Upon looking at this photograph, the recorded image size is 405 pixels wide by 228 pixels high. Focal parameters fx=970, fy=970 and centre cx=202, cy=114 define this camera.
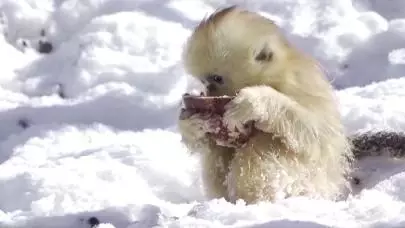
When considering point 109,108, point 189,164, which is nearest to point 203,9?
point 109,108

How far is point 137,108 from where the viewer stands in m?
3.46

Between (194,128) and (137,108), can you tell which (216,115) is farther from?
(137,108)

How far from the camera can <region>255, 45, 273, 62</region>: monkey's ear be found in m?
2.49

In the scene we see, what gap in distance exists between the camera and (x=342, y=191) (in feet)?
8.71

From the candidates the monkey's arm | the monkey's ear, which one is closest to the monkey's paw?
the monkey's arm

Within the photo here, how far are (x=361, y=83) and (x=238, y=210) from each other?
1557mm

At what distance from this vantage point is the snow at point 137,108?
2.39 metres

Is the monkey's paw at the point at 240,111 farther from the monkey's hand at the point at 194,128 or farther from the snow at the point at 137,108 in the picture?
the snow at the point at 137,108

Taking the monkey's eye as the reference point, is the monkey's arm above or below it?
below

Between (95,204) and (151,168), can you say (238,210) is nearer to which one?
(95,204)

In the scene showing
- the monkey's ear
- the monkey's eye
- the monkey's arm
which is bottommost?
the monkey's arm

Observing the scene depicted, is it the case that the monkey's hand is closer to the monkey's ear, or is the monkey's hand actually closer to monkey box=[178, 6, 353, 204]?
monkey box=[178, 6, 353, 204]

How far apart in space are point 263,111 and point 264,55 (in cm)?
17

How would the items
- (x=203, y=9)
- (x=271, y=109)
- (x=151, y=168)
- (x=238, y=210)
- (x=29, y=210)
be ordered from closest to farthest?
(x=238, y=210) < (x=271, y=109) < (x=29, y=210) < (x=151, y=168) < (x=203, y=9)
